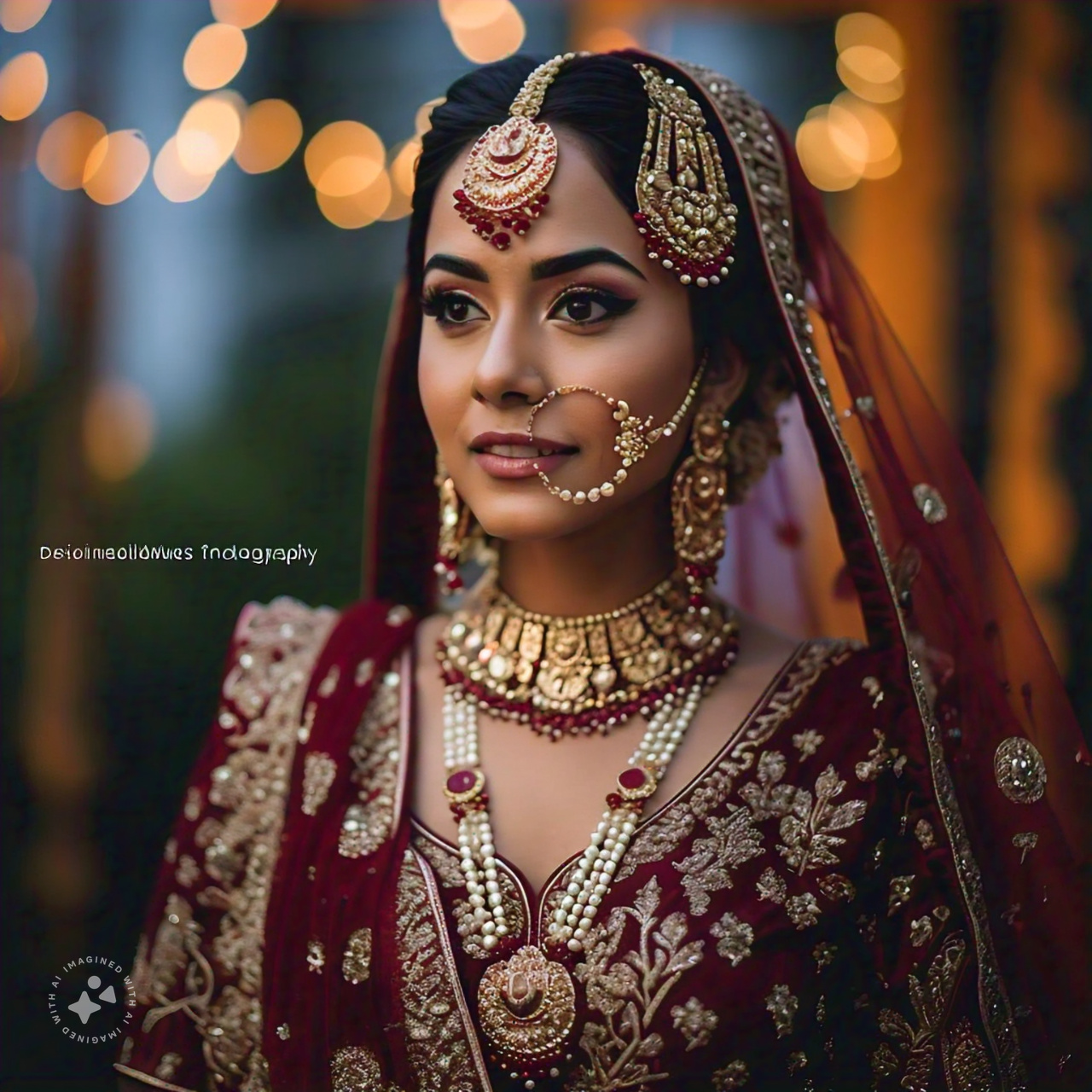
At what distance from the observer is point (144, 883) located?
200 cm

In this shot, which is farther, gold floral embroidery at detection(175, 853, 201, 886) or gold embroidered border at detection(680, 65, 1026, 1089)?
gold floral embroidery at detection(175, 853, 201, 886)

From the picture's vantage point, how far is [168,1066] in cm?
137

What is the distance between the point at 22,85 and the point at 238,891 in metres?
1.33

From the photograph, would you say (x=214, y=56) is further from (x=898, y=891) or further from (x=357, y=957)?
(x=898, y=891)

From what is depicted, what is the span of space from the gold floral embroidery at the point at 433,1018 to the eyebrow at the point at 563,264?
71cm

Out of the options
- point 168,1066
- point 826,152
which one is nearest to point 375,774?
point 168,1066

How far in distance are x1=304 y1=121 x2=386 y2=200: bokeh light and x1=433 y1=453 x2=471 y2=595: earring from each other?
101 cm

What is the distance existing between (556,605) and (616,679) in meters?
0.12

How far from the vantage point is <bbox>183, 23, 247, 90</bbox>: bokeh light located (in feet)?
6.93

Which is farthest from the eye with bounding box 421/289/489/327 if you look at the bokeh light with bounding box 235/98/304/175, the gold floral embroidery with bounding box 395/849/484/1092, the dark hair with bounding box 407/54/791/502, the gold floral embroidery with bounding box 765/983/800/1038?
the bokeh light with bounding box 235/98/304/175

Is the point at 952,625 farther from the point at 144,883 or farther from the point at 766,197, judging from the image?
the point at 144,883

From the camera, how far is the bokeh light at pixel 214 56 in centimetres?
211

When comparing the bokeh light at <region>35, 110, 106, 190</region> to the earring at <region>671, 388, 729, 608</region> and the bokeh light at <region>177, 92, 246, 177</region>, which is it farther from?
the earring at <region>671, 388, 729, 608</region>

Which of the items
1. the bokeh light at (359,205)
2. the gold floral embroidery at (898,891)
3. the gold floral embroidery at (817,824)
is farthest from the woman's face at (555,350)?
the bokeh light at (359,205)
